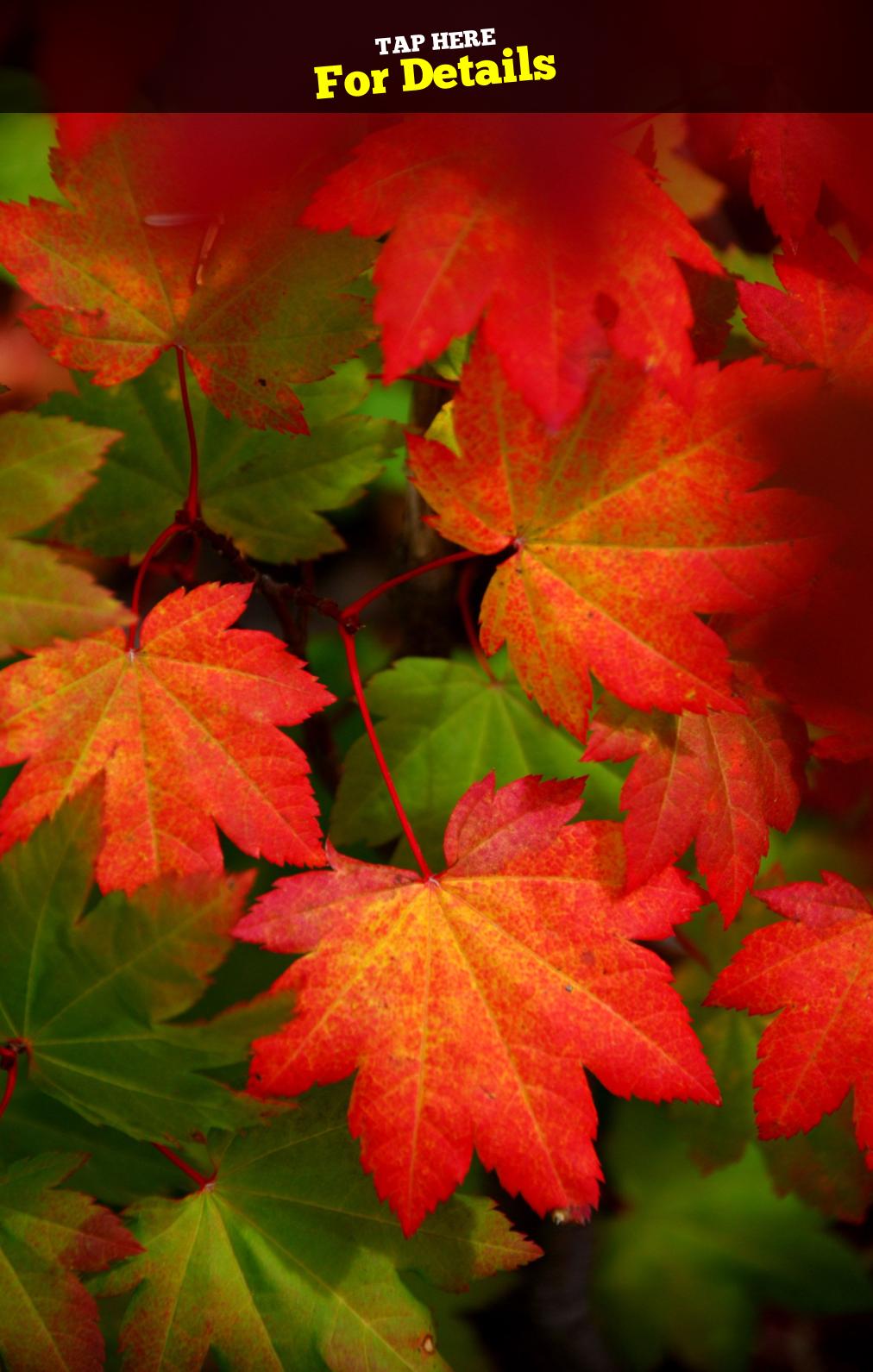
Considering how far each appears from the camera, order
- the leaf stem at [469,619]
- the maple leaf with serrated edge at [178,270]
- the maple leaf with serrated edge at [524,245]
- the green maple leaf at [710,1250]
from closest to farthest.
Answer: the maple leaf with serrated edge at [524,245] → the maple leaf with serrated edge at [178,270] → the leaf stem at [469,619] → the green maple leaf at [710,1250]

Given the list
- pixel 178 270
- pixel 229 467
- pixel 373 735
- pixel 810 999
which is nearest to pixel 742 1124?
pixel 810 999

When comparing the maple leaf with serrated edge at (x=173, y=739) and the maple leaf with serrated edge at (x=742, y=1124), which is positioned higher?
the maple leaf with serrated edge at (x=173, y=739)

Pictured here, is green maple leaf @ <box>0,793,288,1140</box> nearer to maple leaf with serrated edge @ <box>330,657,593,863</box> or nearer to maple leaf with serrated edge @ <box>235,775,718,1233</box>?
maple leaf with serrated edge @ <box>235,775,718,1233</box>

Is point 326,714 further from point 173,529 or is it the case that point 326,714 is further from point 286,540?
point 173,529

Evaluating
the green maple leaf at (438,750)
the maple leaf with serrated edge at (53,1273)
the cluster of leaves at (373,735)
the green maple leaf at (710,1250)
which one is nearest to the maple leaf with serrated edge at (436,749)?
the green maple leaf at (438,750)

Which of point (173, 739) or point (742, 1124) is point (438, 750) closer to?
point (173, 739)

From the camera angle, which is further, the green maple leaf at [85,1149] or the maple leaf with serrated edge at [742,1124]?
the maple leaf with serrated edge at [742,1124]

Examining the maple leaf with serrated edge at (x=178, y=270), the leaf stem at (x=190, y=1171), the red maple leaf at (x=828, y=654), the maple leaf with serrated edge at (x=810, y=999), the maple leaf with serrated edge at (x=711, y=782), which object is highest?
the maple leaf with serrated edge at (x=178, y=270)

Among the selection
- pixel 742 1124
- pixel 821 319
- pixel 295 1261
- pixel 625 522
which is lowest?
pixel 742 1124

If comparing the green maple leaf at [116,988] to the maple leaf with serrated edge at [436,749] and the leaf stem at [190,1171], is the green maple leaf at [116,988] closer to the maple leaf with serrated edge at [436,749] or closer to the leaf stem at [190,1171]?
the leaf stem at [190,1171]
